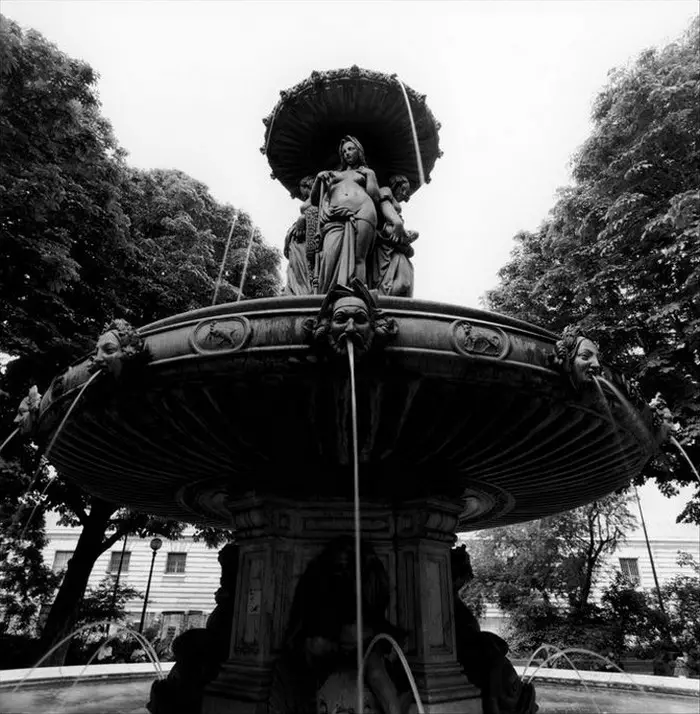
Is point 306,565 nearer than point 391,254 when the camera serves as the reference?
Yes

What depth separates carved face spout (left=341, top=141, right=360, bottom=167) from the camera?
22.5 feet

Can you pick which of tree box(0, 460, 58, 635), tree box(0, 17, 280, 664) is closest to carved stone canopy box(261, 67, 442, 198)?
tree box(0, 17, 280, 664)

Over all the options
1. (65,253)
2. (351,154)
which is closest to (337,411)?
(351,154)

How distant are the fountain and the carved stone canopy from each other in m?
2.12

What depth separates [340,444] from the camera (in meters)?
4.25

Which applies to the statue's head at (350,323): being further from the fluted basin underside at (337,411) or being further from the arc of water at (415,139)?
the arc of water at (415,139)

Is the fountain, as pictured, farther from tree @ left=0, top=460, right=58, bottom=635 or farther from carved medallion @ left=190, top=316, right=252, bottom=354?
tree @ left=0, top=460, right=58, bottom=635

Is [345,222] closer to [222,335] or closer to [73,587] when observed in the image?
[222,335]

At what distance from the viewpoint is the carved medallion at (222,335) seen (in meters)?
3.66

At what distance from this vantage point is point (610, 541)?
21.5 meters

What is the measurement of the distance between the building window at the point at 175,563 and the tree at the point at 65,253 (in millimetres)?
16619

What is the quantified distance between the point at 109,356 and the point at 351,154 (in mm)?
4131

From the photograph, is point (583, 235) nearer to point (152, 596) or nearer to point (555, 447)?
point (555, 447)

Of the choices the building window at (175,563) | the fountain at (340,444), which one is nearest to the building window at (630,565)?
the building window at (175,563)
